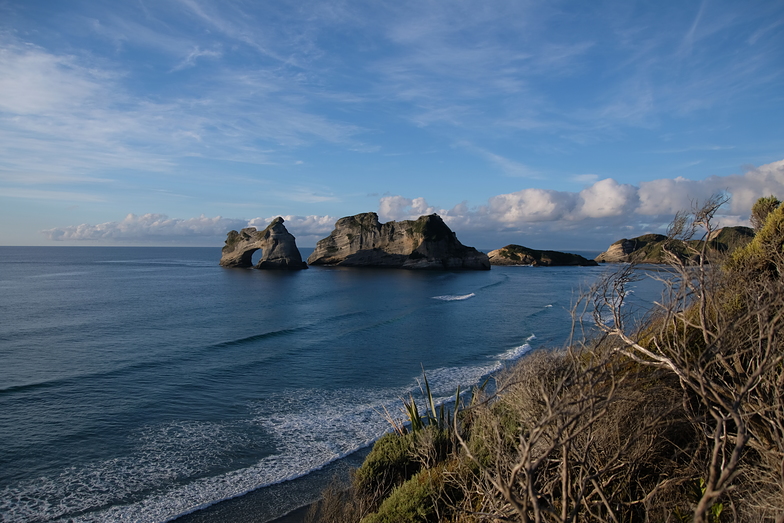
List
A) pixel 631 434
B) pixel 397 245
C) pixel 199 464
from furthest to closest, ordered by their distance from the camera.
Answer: pixel 397 245 → pixel 199 464 → pixel 631 434

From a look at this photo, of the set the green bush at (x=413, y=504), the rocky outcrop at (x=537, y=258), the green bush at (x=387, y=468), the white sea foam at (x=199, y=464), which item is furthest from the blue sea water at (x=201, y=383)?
the rocky outcrop at (x=537, y=258)

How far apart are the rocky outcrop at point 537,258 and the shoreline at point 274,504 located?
10857 centimetres

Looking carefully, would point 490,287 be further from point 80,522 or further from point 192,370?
point 80,522

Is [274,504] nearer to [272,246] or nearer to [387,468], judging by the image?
[387,468]

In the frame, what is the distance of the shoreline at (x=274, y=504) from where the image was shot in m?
10.6

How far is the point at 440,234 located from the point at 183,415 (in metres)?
80.4

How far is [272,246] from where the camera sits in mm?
83938

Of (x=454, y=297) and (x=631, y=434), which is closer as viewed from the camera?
(x=631, y=434)

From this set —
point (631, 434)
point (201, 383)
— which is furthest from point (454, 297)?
point (631, 434)

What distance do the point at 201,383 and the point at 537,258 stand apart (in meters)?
108

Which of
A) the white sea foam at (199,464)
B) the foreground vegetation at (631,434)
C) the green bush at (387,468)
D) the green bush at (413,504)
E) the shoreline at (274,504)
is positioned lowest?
the shoreline at (274,504)

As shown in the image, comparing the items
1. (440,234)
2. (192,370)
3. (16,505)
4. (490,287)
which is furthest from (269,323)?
(440,234)

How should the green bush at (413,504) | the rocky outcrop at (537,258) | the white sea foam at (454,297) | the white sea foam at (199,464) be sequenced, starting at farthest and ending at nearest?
the rocky outcrop at (537,258) → the white sea foam at (454,297) → the white sea foam at (199,464) → the green bush at (413,504)

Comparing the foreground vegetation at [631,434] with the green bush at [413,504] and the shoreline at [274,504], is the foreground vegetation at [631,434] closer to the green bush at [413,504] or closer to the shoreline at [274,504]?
the green bush at [413,504]
